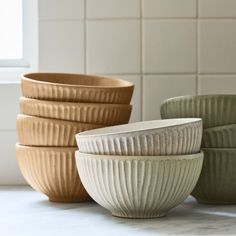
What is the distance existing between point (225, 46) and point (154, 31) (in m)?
0.16

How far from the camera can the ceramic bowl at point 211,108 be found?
3.13ft

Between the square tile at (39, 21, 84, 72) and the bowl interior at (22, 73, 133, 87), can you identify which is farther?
the square tile at (39, 21, 84, 72)

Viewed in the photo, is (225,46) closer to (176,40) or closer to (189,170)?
(176,40)

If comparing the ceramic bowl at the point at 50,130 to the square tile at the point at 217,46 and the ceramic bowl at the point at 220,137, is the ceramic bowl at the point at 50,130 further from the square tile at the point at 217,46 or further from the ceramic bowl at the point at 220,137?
the square tile at the point at 217,46

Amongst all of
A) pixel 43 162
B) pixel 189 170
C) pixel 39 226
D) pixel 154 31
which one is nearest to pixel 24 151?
pixel 43 162

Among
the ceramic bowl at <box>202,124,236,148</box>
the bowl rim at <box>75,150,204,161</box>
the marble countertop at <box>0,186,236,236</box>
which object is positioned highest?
the ceramic bowl at <box>202,124,236,148</box>

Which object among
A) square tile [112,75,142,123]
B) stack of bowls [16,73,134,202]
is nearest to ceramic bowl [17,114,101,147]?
stack of bowls [16,73,134,202]

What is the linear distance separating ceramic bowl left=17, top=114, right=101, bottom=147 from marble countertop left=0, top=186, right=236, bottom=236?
0.12 metres

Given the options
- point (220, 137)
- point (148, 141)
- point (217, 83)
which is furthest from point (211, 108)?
point (217, 83)

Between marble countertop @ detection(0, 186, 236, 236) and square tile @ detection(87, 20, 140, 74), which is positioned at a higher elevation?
square tile @ detection(87, 20, 140, 74)

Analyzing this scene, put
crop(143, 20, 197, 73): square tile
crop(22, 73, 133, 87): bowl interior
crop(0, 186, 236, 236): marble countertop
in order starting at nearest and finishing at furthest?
crop(0, 186, 236, 236): marble countertop → crop(22, 73, 133, 87): bowl interior → crop(143, 20, 197, 73): square tile

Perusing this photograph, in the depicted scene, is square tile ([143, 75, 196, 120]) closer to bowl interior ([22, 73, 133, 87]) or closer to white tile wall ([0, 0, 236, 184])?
white tile wall ([0, 0, 236, 184])

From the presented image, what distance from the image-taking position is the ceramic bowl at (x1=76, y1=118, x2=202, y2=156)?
82cm

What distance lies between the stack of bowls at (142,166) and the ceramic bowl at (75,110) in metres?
0.10
